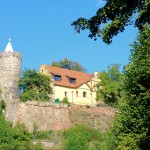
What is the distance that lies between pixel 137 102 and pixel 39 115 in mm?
33891

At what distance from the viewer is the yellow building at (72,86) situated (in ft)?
206

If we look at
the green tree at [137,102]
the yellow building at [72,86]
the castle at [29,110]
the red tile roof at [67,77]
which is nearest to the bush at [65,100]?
the yellow building at [72,86]

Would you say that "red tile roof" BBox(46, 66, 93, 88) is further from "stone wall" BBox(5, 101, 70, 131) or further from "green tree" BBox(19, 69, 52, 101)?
"stone wall" BBox(5, 101, 70, 131)

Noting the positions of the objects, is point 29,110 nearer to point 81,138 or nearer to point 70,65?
point 81,138

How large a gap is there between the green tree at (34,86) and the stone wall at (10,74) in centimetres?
175

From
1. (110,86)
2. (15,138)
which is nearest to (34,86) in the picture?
(110,86)

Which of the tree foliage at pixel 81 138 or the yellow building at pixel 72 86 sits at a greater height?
the yellow building at pixel 72 86

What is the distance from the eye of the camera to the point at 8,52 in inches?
2507

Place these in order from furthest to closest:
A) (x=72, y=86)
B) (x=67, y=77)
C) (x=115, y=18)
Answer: (x=67, y=77) → (x=72, y=86) → (x=115, y=18)

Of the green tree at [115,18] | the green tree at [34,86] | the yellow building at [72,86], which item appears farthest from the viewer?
the yellow building at [72,86]

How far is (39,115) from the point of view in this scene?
2201 inches

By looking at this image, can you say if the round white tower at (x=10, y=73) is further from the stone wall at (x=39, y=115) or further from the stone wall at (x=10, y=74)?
the stone wall at (x=39, y=115)

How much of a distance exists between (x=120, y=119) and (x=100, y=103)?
130 feet

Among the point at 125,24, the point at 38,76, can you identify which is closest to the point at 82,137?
the point at 38,76
